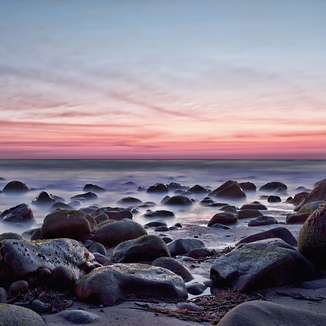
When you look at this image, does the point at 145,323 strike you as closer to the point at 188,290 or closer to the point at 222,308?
the point at 222,308

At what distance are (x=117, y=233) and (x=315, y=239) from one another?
3810mm

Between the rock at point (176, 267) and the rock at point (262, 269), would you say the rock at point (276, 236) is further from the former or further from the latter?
the rock at point (176, 267)

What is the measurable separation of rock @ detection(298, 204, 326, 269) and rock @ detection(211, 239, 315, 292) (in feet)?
0.65

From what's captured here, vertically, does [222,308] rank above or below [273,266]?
below

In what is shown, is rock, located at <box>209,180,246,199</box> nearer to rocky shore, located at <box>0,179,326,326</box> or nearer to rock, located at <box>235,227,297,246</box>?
rock, located at <box>235,227,297,246</box>

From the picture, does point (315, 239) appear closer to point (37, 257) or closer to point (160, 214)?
point (37, 257)

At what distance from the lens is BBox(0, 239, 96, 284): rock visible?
146 inches

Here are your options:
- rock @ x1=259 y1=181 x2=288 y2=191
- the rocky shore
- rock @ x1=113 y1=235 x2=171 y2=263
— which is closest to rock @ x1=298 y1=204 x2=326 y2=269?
the rocky shore

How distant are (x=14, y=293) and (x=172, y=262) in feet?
6.81

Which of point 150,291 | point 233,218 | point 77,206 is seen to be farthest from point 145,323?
point 77,206

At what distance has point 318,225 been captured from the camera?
14.5 ft

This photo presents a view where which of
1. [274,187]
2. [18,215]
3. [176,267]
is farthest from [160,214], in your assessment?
[274,187]

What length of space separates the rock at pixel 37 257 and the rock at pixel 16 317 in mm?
1099

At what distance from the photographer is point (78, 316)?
9.90 ft
